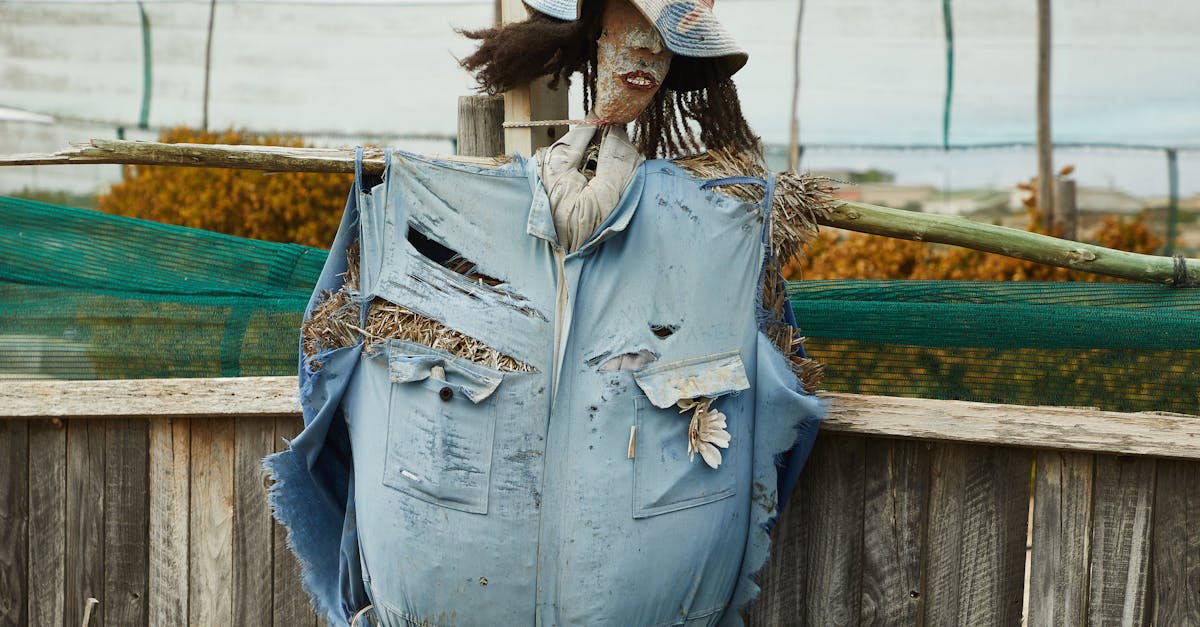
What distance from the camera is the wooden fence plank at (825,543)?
277 cm

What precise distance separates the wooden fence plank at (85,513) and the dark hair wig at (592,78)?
59.7 inches

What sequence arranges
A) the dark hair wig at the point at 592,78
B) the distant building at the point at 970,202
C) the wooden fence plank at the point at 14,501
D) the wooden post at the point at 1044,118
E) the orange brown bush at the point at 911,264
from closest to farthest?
1. the dark hair wig at the point at 592,78
2. the wooden fence plank at the point at 14,501
3. the orange brown bush at the point at 911,264
4. the wooden post at the point at 1044,118
5. the distant building at the point at 970,202

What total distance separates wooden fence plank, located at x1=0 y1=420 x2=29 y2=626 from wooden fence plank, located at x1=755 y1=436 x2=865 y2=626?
78.7 inches

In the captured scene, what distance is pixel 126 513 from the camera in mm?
3152

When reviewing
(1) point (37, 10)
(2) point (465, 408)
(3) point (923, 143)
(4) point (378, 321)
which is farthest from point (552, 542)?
(1) point (37, 10)

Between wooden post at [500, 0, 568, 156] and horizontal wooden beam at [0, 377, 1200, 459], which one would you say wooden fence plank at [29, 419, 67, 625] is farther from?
wooden post at [500, 0, 568, 156]

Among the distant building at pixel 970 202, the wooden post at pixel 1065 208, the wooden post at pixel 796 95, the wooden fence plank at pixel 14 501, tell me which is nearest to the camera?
the wooden fence plank at pixel 14 501

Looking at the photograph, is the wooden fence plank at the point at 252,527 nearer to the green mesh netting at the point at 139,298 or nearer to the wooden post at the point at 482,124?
→ the green mesh netting at the point at 139,298

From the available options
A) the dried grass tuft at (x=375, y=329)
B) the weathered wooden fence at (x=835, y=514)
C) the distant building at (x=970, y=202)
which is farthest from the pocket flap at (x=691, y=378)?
the distant building at (x=970, y=202)

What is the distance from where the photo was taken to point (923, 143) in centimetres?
1014

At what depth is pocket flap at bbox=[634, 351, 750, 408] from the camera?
89.2 inches

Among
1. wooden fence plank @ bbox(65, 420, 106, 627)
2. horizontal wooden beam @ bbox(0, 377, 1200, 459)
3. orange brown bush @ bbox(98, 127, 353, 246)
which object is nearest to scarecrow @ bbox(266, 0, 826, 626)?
horizontal wooden beam @ bbox(0, 377, 1200, 459)

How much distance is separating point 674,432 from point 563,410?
0.22 meters

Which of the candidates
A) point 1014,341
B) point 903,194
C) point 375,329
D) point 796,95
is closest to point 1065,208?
point 796,95
